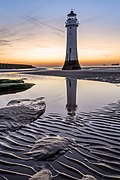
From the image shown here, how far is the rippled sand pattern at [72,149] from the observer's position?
14.6 feet

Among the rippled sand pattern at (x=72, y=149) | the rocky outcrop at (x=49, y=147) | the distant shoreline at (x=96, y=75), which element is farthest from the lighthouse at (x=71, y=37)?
the rocky outcrop at (x=49, y=147)

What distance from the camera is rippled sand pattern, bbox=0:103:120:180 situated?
4438 mm

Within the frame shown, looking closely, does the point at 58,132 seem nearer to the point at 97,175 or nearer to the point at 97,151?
Answer: the point at 97,151

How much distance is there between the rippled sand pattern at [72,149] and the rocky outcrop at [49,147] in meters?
0.14

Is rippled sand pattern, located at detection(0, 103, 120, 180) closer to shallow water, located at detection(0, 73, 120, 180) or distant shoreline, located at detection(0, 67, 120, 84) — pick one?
shallow water, located at detection(0, 73, 120, 180)

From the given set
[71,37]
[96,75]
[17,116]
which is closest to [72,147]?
[17,116]

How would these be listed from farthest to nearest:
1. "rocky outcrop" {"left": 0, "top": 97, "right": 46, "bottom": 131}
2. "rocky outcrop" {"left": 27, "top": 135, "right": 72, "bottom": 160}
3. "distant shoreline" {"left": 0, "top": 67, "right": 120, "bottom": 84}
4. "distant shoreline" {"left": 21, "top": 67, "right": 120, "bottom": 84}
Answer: "distant shoreline" {"left": 0, "top": 67, "right": 120, "bottom": 84}, "distant shoreline" {"left": 21, "top": 67, "right": 120, "bottom": 84}, "rocky outcrop" {"left": 0, "top": 97, "right": 46, "bottom": 131}, "rocky outcrop" {"left": 27, "top": 135, "right": 72, "bottom": 160}

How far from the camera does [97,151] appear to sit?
5480 mm

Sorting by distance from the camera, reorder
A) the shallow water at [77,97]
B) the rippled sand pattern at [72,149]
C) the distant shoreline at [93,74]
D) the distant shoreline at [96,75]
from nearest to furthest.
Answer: the rippled sand pattern at [72,149]
the shallow water at [77,97]
the distant shoreline at [96,75]
the distant shoreline at [93,74]

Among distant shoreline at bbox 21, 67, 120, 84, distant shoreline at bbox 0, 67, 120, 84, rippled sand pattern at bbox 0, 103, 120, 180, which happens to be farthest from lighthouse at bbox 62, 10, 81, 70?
rippled sand pattern at bbox 0, 103, 120, 180

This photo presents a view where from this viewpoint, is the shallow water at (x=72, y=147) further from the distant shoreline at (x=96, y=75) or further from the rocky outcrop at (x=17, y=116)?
the distant shoreline at (x=96, y=75)

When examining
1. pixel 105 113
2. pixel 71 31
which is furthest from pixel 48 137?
pixel 71 31

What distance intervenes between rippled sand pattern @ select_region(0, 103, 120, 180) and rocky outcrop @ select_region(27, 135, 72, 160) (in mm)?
139

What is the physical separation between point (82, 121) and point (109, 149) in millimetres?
2934
